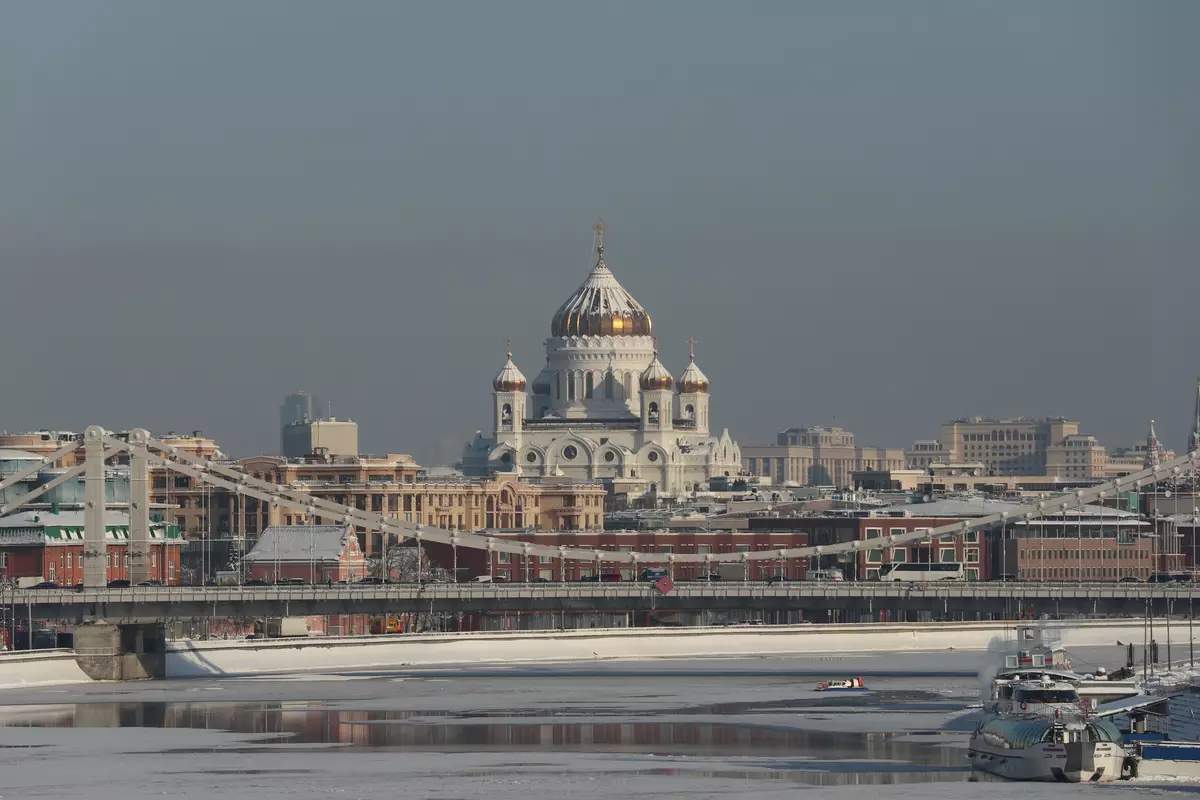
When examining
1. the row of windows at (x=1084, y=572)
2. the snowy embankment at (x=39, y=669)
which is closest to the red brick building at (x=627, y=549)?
the row of windows at (x=1084, y=572)

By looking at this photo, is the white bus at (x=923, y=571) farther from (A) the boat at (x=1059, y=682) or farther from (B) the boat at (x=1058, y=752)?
(B) the boat at (x=1058, y=752)

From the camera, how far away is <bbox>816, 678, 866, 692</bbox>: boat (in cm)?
7944

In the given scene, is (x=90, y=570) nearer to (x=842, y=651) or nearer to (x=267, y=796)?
(x=842, y=651)

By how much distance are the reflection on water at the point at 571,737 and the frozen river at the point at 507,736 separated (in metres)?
0.07

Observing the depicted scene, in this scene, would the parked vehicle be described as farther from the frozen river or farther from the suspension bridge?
the frozen river

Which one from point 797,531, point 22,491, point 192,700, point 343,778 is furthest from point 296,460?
point 343,778

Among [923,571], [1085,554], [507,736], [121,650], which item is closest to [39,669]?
[121,650]

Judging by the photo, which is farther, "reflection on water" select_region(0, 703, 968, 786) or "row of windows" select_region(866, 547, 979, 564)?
"row of windows" select_region(866, 547, 979, 564)

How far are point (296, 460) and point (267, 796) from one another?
11339 centimetres

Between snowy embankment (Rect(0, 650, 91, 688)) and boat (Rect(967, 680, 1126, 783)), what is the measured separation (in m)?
32.5

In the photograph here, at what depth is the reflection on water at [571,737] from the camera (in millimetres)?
58625

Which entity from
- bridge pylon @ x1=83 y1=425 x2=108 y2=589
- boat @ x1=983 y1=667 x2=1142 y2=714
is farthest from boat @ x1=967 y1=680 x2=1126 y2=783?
bridge pylon @ x1=83 y1=425 x2=108 y2=589

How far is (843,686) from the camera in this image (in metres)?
79.9

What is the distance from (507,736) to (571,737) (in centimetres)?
146
